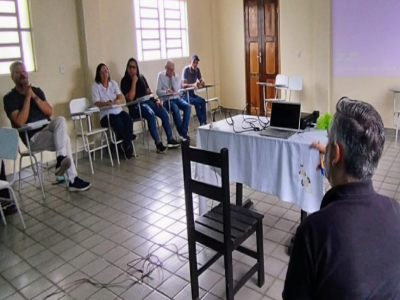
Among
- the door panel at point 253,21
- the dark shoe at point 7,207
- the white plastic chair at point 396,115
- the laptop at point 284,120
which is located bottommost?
the dark shoe at point 7,207

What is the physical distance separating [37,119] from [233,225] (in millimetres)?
2678

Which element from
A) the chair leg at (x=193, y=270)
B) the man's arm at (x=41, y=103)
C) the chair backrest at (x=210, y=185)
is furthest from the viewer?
the man's arm at (x=41, y=103)

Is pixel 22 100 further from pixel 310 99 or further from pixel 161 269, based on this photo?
pixel 310 99

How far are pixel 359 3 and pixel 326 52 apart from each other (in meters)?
0.77

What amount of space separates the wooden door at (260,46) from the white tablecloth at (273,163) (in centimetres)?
389

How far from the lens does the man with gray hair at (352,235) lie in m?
0.91

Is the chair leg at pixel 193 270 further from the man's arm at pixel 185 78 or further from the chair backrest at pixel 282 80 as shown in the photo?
the chair backrest at pixel 282 80

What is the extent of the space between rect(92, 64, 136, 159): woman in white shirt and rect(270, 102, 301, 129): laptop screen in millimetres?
2523

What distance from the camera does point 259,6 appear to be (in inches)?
253

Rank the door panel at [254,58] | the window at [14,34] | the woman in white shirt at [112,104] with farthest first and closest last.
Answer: the door panel at [254,58], the woman in white shirt at [112,104], the window at [14,34]

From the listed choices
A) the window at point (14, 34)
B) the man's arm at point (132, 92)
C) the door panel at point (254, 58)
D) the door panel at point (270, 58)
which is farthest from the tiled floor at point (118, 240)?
the door panel at point (254, 58)

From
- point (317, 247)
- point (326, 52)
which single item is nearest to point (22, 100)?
point (317, 247)

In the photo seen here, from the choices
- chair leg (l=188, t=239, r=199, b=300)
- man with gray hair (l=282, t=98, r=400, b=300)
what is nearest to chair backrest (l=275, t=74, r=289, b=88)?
chair leg (l=188, t=239, r=199, b=300)

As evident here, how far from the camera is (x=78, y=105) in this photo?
15.5 feet
